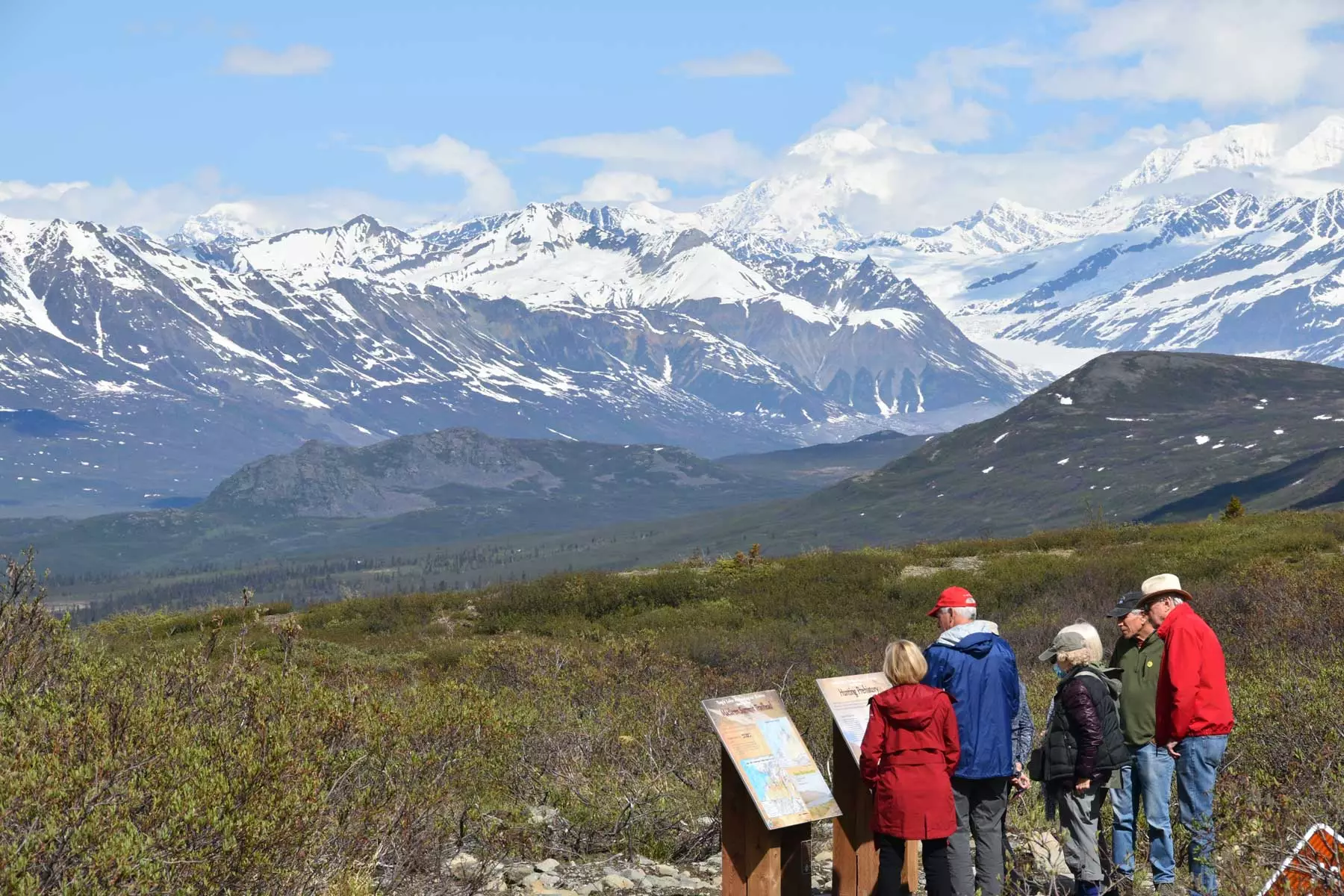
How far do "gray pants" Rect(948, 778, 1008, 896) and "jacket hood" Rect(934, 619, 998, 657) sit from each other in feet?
3.48

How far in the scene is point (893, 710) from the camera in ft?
31.7

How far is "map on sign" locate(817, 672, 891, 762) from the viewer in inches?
418

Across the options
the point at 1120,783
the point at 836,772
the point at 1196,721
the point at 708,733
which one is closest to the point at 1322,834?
the point at 1196,721

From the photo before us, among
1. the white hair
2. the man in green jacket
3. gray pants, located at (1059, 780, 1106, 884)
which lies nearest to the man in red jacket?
the man in green jacket

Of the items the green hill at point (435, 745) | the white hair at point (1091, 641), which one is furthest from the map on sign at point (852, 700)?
the green hill at point (435, 745)

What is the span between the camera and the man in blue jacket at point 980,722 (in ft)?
33.4

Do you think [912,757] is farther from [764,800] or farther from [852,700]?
[852,700]

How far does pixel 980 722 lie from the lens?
1020 centimetres

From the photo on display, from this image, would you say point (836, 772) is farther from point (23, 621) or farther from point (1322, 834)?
point (23, 621)

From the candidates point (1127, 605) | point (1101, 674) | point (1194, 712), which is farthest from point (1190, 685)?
point (1127, 605)

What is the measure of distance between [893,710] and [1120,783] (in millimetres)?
2834

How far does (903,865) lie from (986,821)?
0.80m

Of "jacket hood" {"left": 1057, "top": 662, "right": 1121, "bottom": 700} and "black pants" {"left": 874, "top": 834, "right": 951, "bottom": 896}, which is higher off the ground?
"jacket hood" {"left": 1057, "top": 662, "right": 1121, "bottom": 700}

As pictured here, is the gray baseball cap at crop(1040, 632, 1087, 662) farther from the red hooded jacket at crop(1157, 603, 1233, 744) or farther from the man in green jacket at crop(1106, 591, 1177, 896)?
the red hooded jacket at crop(1157, 603, 1233, 744)
